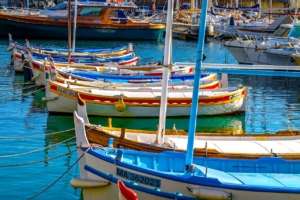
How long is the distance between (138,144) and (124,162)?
2270 mm

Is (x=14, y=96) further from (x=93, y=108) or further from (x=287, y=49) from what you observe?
(x=287, y=49)

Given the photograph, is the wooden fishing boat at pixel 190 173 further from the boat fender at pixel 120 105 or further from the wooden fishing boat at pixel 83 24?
the wooden fishing boat at pixel 83 24

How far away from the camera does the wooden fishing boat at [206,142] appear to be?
1438 centimetres

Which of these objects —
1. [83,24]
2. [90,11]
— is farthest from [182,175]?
[90,11]

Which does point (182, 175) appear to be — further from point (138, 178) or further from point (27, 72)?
point (27, 72)

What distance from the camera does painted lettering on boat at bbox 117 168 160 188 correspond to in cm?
1188

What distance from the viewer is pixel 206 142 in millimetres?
14969

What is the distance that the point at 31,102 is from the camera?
27703 millimetres

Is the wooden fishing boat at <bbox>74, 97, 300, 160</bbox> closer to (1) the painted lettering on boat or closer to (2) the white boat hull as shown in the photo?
(1) the painted lettering on boat

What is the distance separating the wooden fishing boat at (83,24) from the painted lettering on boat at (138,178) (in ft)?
157

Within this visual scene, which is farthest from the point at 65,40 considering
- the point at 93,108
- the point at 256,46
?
the point at 93,108

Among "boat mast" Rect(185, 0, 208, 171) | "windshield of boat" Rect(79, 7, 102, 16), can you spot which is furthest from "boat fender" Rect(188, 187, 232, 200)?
"windshield of boat" Rect(79, 7, 102, 16)

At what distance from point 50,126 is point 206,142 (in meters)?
9.38

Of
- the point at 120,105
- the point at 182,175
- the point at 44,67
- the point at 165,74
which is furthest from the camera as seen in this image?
Result: the point at 44,67
